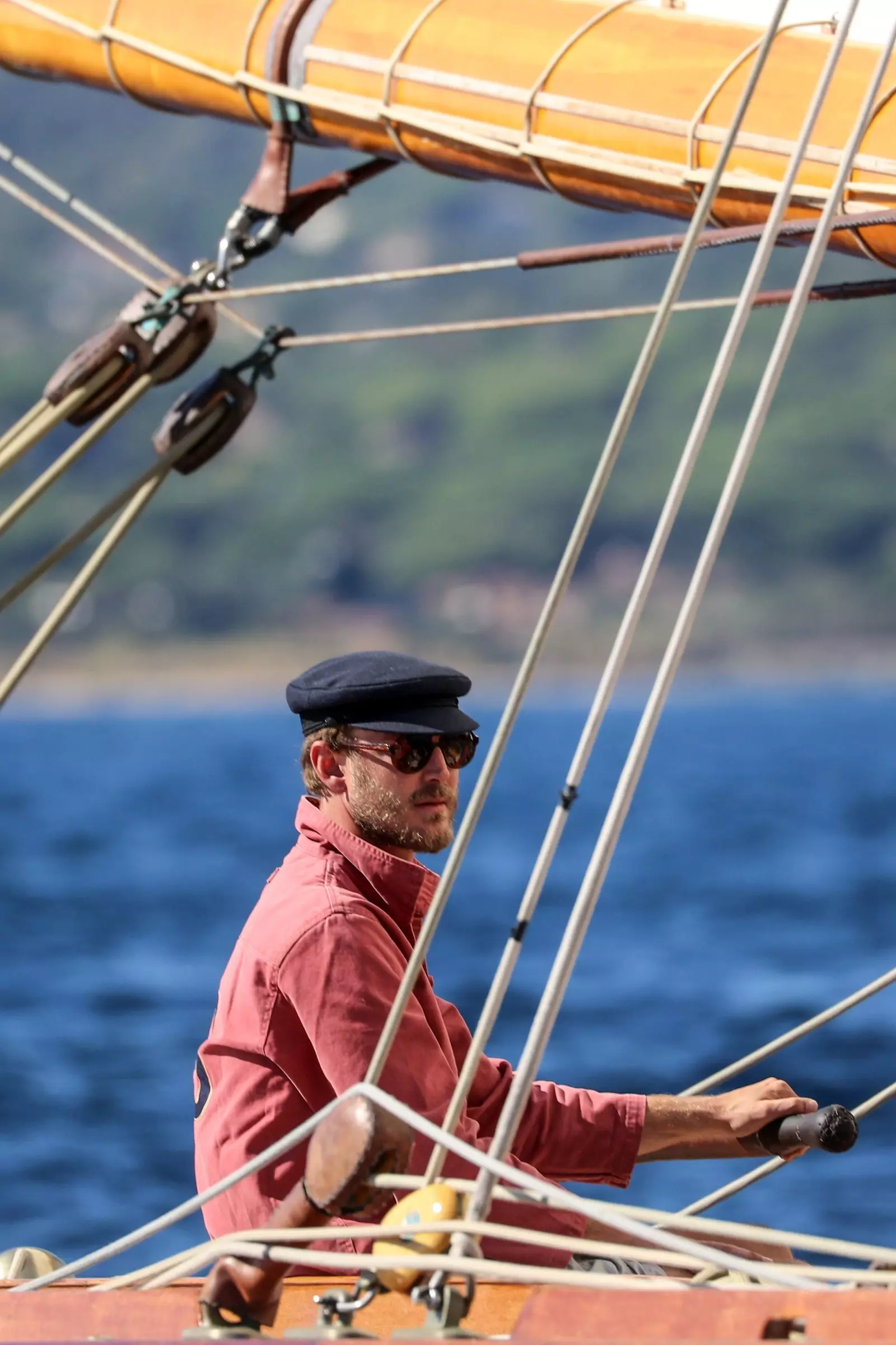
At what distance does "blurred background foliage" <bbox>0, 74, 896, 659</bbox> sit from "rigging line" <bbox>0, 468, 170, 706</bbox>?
127m

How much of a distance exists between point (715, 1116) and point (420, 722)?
27.4 inches

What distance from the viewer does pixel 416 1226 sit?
2604mm

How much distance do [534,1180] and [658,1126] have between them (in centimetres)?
73

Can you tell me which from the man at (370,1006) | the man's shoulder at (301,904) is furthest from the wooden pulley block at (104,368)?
the man's shoulder at (301,904)

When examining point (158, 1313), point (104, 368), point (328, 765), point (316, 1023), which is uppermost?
point (104, 368)

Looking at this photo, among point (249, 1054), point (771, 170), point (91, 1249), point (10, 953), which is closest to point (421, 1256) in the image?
point (249, 1054)

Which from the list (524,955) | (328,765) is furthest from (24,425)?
(524,955)

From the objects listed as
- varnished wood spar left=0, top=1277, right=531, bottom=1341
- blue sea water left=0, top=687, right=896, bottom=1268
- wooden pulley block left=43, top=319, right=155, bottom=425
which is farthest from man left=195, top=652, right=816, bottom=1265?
blue sea water left=0, top=687, right=896, bottom=1268

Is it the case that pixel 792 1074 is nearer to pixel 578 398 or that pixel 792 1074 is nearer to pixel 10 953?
pixel 10 953

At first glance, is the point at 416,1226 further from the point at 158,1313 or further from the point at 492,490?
the point at 492,490

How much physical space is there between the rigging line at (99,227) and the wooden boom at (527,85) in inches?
11.1

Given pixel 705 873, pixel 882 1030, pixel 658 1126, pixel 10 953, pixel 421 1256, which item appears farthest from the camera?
pixel 705 873

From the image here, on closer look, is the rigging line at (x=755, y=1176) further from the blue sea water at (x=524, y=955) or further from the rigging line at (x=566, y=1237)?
the blue sea water at (x=524, y=955)

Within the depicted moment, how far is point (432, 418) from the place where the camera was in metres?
169
